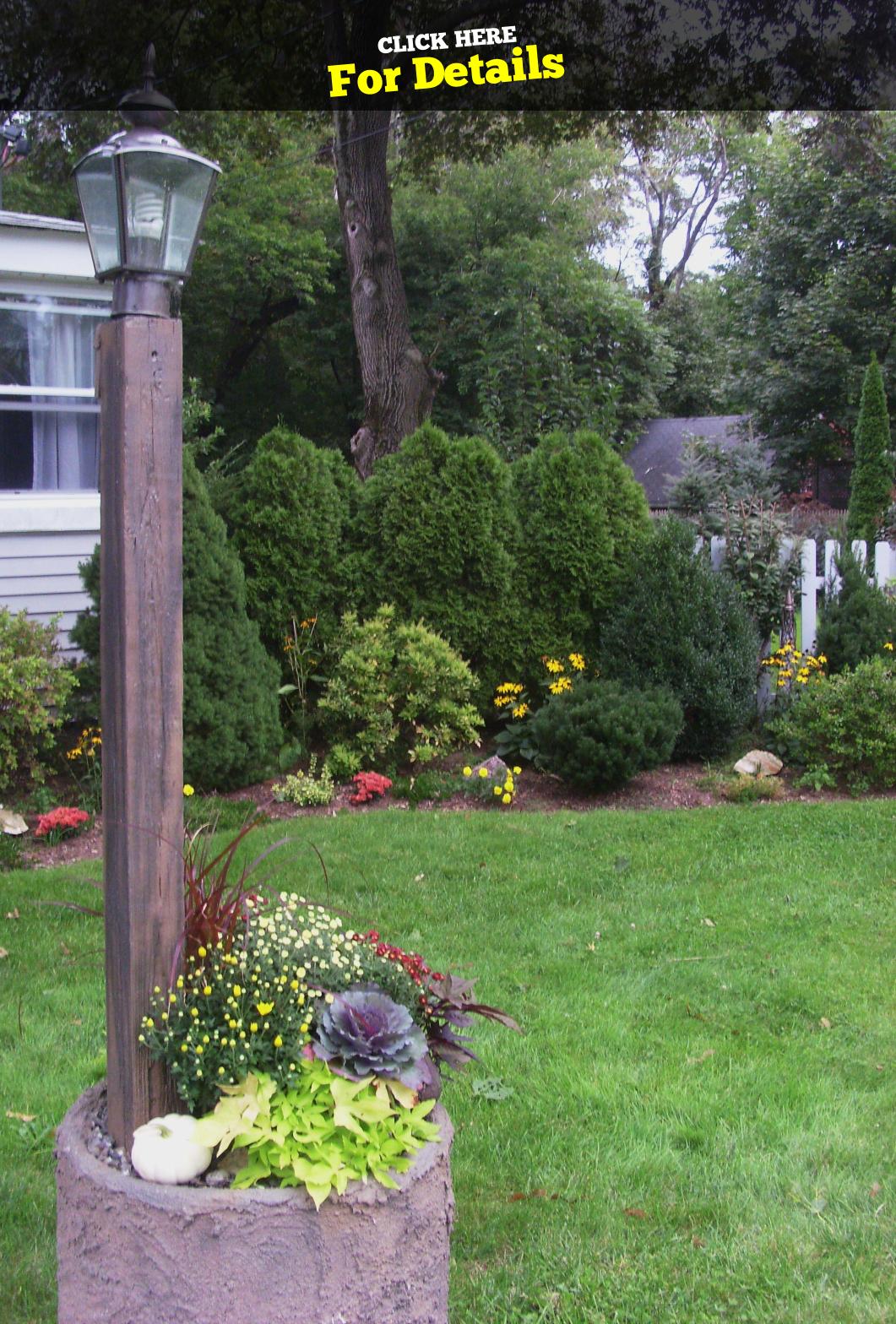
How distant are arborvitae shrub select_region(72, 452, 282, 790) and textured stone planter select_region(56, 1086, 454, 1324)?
4671mm

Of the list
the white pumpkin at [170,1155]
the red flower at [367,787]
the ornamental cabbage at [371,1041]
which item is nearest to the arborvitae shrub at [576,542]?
the red flower at [367,787]

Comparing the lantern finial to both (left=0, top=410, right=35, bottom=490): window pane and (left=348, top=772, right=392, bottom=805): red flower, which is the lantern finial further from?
(left=0, top=410, right=35, bottom=490): window pane

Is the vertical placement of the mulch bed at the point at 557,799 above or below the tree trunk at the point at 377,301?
below

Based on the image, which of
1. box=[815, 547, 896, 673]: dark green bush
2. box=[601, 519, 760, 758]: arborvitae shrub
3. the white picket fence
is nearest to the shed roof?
the white picket fence

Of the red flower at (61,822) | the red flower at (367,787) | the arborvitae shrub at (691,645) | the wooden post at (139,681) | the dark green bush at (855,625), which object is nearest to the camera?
the wooden post at (139,681)

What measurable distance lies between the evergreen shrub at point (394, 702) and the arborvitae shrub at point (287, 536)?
49 cm

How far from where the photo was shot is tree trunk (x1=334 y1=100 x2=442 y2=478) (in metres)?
11.4

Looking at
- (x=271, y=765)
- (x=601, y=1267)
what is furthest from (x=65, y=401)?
(x=601, y=1267)

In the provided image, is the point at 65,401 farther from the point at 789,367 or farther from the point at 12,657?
the point at 789,367

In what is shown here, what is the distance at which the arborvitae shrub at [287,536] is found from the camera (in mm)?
7680

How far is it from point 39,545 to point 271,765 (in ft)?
10.3

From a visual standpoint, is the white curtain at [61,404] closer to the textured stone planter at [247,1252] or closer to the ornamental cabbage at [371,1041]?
the ornamental cabbage at [371,1041]

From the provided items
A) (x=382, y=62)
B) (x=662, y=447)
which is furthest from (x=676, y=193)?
A: (x=382, y=62)

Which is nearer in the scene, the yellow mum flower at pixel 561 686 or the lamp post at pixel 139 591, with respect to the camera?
the lamp post at pixel 139 591
